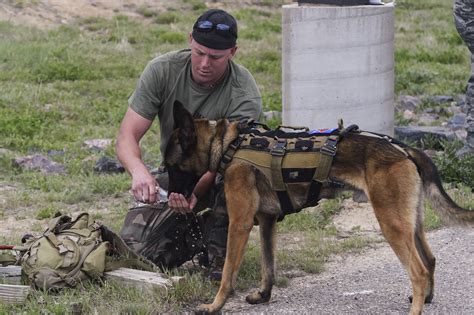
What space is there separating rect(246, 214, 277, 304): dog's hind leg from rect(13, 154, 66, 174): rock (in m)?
3.79

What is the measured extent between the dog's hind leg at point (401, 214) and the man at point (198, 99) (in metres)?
1.09

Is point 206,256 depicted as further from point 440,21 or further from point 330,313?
point 440,21

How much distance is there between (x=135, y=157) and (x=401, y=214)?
165cm

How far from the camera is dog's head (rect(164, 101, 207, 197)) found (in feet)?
17.4

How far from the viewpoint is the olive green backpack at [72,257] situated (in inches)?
212

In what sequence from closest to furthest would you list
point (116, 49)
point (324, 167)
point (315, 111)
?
point (324, 167), point (315, 111), point (116, 49)

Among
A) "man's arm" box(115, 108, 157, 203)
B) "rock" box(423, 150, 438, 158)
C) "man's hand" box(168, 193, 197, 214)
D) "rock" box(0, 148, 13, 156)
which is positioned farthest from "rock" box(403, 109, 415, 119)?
"man's hand" box(168, 193, 197, 214)

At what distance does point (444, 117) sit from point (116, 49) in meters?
5.36

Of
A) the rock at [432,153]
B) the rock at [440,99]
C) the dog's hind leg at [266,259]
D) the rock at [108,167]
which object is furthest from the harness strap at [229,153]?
the rock at [440,99]

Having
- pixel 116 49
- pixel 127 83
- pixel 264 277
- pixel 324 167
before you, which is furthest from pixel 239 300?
pixel 116 49

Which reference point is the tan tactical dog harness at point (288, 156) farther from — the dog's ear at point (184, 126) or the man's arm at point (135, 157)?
the man's arm at point (135, 157)

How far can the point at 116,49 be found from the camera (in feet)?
47.8

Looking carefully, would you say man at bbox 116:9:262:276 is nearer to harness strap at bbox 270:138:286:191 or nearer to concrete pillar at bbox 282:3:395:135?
harness strap at bbox 270:138:286:191

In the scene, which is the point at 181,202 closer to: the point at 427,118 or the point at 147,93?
the point at 147,93
